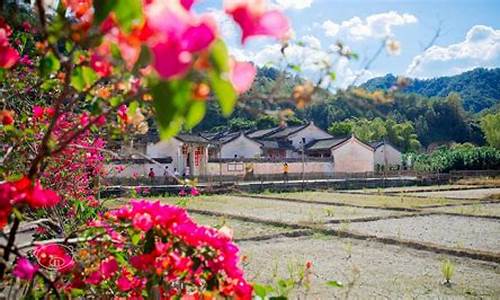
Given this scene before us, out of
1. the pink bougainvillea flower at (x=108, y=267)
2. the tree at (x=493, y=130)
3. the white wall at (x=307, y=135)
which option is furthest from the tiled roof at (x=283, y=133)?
the pink bougainvillea flower at (x=108, y=267)

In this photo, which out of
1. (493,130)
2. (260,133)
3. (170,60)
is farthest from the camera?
(493,130)

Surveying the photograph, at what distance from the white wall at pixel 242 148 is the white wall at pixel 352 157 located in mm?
5368

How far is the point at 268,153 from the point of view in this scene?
32.7 meters

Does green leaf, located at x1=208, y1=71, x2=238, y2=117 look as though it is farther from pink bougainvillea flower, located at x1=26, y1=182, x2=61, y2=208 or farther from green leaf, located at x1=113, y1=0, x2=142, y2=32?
pink bougainvillea flower, located at x1=26, y1=182, x2=61, y2=208

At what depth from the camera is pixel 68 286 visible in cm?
154

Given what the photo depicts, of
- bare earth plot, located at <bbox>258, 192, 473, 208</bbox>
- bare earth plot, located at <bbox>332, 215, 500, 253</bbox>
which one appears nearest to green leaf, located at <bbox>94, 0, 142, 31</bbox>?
bare earth plot, located at <bbox>332, 215, 500, 253</bbox>

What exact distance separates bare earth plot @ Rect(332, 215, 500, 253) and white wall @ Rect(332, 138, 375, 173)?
18.2 meters

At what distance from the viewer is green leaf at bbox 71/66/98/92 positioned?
3.27ft

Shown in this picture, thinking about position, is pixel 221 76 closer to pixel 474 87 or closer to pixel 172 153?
pixel 172 153

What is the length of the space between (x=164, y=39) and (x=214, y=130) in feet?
144

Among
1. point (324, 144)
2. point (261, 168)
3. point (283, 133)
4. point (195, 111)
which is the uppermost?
point (283, 133)

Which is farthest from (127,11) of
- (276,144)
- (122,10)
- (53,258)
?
(276,144)

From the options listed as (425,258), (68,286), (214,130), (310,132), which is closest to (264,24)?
(68,286)

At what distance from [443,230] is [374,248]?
2.33m
